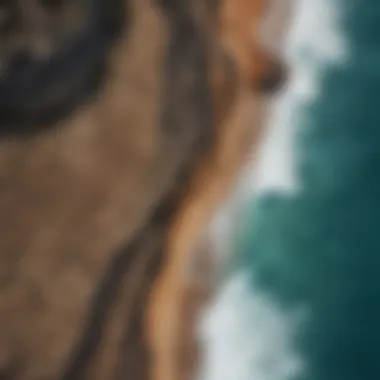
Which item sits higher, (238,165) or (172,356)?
(238,165)

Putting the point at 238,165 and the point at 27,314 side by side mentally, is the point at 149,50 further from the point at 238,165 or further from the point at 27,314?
the point at 27,314

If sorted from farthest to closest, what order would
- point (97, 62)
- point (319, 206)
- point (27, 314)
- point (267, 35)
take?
1. point (267, 35)
2. point (319, 206)
3. point (97, 62)
4. point (27, 314)

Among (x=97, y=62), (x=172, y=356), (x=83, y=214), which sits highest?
(x=97, y=62)

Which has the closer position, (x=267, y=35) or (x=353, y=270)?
(x=353, y=270)

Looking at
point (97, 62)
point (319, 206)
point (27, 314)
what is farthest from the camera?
point (319, 206)

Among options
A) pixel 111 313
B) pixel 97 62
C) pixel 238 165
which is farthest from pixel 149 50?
pixel 111 313

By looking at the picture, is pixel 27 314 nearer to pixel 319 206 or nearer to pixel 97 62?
pixel 97 62
